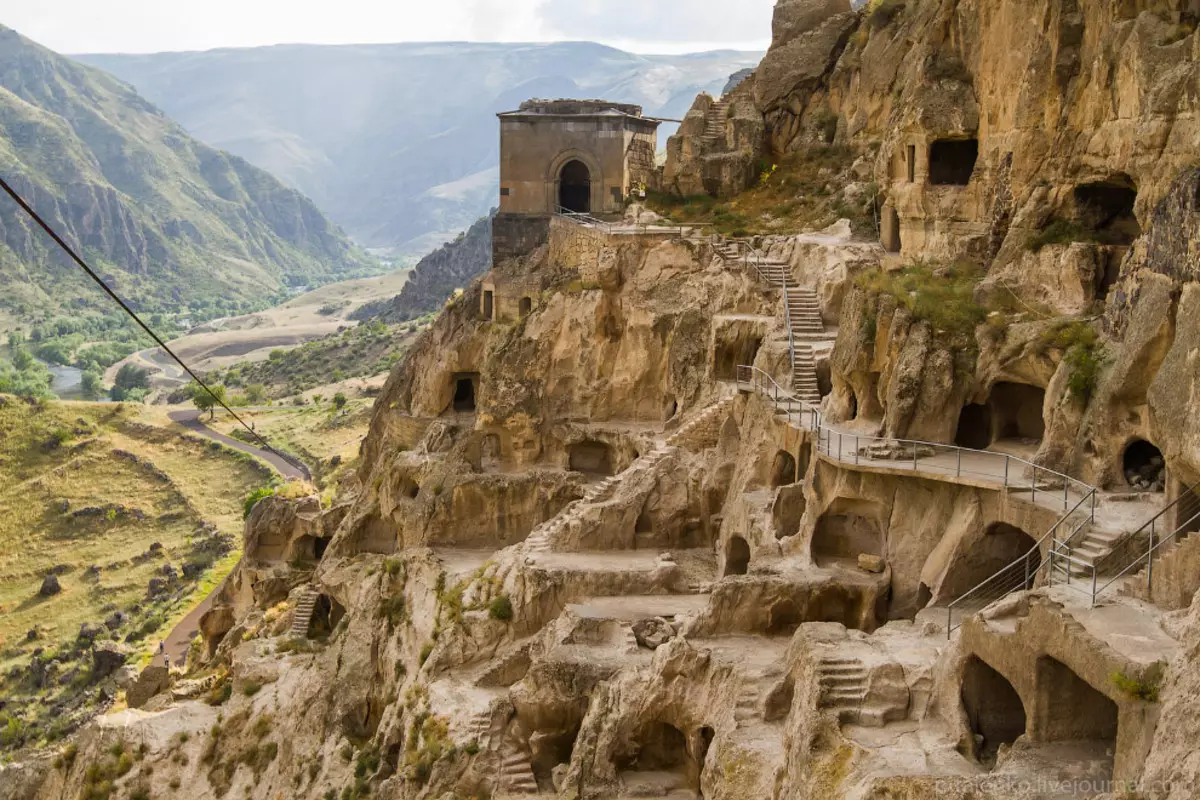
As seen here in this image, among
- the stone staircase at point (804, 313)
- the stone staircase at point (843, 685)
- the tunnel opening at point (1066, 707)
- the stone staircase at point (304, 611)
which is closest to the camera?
the tunnel opening at point (1066, 707)

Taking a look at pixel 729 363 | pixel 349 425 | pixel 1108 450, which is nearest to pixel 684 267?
pixel 729 363

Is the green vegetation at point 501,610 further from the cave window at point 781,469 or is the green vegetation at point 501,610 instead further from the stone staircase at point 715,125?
the stone staircase at point 715,125

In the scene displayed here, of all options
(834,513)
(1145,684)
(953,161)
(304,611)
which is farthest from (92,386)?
(1145,684)

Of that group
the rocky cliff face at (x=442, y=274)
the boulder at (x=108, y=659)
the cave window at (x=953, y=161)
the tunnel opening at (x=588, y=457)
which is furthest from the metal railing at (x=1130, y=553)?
the rocky cliff face at (x=442, y=274)

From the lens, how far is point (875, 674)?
2216 cm

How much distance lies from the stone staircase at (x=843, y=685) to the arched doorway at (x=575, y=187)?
116ft

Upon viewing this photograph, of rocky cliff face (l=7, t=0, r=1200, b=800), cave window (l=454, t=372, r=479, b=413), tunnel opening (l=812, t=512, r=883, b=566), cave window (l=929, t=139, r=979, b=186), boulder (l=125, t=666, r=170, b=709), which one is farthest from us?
cave window (l=454, t=372, r=479, b=413)

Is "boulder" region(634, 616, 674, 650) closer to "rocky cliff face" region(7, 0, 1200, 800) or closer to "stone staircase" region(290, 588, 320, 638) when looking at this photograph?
"rocky cliff face" region(7, 0, 1200, 800)

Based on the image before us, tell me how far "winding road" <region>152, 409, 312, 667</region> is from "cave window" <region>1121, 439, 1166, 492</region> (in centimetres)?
4134

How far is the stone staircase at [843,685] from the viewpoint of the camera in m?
21.8

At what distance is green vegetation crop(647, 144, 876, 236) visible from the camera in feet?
158

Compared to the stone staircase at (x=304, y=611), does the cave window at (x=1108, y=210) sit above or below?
above

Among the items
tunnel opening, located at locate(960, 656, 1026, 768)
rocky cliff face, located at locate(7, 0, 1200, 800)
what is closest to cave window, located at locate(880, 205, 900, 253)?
rocky cliff face, located at locate(7, 0, 1200, 800)

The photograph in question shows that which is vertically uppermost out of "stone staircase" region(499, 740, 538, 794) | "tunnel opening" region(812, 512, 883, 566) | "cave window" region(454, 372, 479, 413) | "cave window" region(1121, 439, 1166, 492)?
"cave window" region(1121, 439, 1166, 492)
